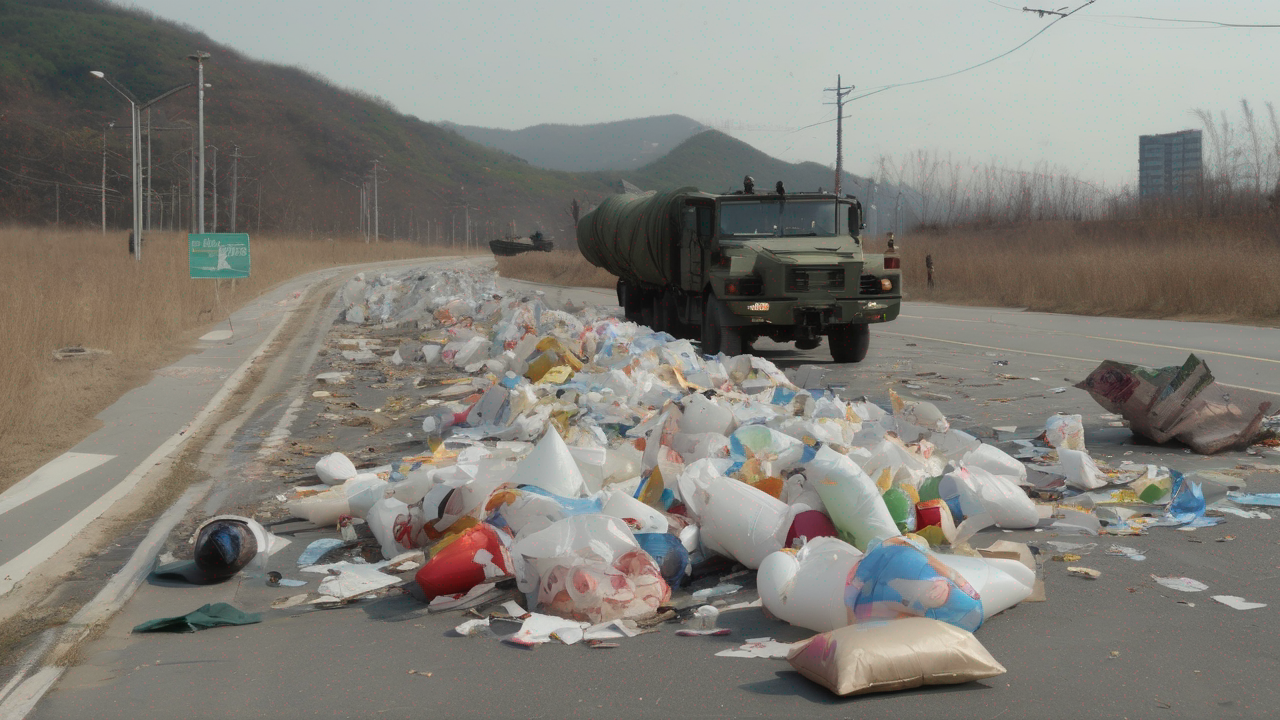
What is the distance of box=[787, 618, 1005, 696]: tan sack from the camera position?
3.87m

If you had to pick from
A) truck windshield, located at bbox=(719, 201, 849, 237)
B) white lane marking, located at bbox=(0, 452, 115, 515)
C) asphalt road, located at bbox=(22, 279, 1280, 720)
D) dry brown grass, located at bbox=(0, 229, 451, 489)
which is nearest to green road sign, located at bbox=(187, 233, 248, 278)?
dry brown grass, located at bbox=(0, 229, 451, 489)

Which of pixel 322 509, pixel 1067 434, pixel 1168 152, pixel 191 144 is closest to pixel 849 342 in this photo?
pixel 1067 434

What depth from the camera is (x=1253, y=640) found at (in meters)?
4.30

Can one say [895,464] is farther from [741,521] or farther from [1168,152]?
[1168,152]

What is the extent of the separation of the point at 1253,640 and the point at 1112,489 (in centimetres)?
275

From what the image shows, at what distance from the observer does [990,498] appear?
6.08 metres

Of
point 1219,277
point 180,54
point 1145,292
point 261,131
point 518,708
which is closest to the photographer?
point 518,708

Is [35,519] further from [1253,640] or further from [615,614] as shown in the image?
[1253,640]

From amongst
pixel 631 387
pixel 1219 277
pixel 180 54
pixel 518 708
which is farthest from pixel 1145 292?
pixel 180 54

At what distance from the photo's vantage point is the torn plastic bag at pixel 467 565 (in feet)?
16.9

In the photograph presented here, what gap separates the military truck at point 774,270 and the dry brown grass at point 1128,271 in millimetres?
9880

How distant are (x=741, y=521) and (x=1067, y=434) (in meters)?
3.44

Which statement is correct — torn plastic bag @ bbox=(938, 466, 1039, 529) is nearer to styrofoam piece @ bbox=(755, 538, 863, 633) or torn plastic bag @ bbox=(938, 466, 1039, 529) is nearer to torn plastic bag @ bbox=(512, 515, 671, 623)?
styrofoam piece @ bbox=(755, 538, 863, 633)

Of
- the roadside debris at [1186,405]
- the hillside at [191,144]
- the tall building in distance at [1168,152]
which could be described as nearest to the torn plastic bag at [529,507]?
the roadside debris at [1186,405]
